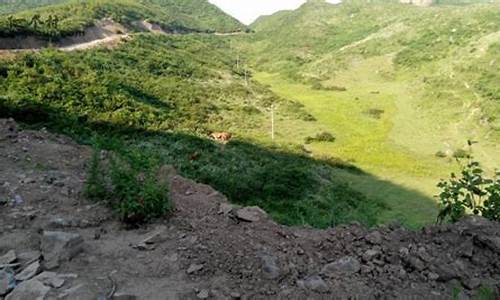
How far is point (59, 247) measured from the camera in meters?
7.50

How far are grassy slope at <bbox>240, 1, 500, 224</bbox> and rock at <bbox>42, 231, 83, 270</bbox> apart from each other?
79.5 ft

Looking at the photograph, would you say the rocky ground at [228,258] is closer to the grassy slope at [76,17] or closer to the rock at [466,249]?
the rock at [466,249]

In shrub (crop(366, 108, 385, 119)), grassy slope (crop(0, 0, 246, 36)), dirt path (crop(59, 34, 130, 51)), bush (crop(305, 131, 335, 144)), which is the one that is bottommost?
bush (crop(305, 131, 335, 144))

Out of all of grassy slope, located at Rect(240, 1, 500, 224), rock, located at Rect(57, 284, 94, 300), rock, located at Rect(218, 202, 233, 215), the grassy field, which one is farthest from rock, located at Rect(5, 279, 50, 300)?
grassy slope, located at Rect(240, 1, 500, 224)

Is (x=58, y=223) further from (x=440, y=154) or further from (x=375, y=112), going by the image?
(x=375, y=112)

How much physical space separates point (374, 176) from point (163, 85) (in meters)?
29.5

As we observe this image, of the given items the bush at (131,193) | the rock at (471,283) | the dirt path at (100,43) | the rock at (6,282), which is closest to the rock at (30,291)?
the rock at (6,282)

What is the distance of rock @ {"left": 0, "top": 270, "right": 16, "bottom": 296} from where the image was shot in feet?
21.8

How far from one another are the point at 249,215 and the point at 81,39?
67.4 meters

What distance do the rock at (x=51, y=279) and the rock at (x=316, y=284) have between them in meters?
3.36

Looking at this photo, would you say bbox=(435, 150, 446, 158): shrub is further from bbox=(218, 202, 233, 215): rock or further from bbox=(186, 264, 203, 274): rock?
bbox=(186, 264, 203, 274): rock

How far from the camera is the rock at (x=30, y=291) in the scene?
6477mm

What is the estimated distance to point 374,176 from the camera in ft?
133

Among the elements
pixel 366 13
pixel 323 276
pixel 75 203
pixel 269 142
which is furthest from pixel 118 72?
pixel 366 13
